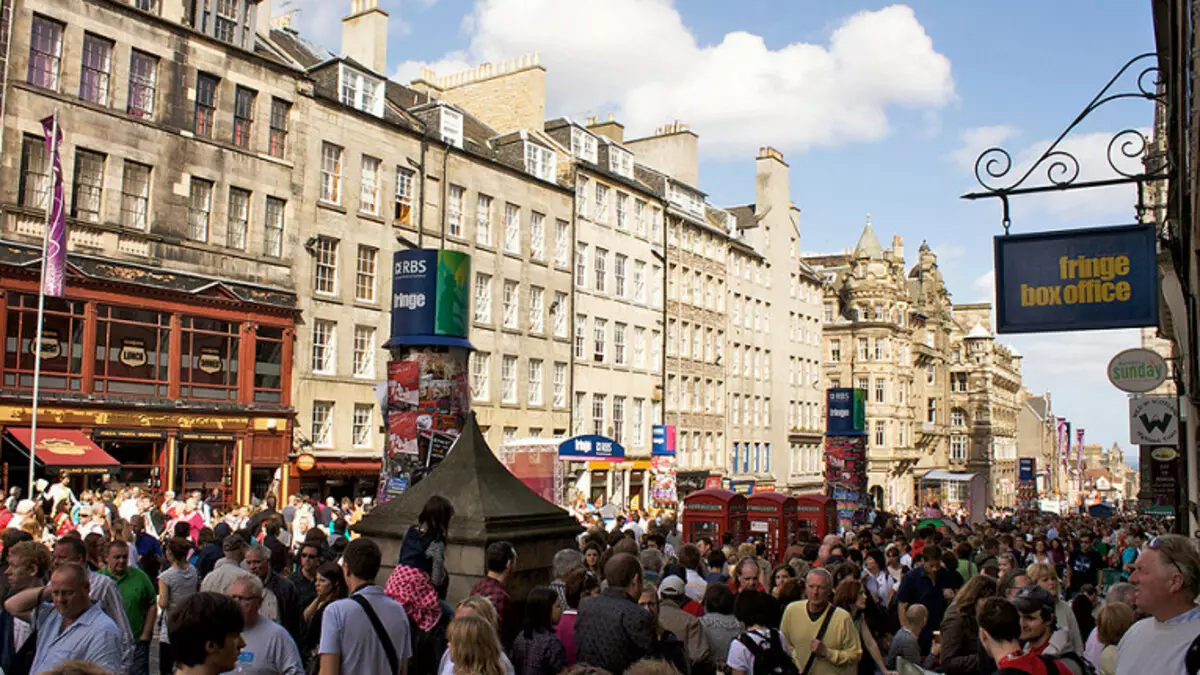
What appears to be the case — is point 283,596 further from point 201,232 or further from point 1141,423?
point 201,232

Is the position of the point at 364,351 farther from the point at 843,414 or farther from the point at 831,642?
the point at 831,642

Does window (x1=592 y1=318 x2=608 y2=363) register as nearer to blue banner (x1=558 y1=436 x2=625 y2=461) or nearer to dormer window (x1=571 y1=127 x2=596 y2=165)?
dormer window (x1=571 y1=127 x2=596 y2=165)

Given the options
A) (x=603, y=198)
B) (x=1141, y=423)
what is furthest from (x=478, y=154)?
(x=1141, y=423)

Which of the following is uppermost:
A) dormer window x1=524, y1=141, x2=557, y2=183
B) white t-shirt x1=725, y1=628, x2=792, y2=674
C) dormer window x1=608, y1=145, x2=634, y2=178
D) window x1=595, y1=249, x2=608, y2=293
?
dormer window x1=608, y1=145, x2=634, y2=178

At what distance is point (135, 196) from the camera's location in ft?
90.4

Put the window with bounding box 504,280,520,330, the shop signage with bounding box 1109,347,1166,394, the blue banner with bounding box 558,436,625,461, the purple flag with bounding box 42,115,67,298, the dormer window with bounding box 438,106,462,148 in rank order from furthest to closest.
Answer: the window with bounding box 504,280,520,330, the dormer window with bounding box 438,106,462,148, the blue banner with bounding box 558,436,625,461, the purple flag with bounding box 42,115,67,298, the shop signage with bounding box 1109,347,1166,394

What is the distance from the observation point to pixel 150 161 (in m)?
27.8

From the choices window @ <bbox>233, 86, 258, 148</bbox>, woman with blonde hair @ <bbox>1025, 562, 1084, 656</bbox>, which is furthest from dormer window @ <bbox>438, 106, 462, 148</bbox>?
woman with blonde hair @ <bbox>1025, 562, 1084, 656</bbox>

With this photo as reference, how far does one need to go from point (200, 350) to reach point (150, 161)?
5.31 meters

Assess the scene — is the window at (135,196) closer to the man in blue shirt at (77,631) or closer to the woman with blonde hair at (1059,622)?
the man in blue shirt at (77,631)

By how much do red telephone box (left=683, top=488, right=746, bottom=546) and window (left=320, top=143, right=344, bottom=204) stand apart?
1692 cm

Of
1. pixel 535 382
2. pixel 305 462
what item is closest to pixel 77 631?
pixel 305 462

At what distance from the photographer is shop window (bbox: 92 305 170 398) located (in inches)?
1046

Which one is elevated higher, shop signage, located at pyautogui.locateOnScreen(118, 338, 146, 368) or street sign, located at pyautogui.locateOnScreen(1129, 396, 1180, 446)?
shop signage, located at pyautogui.locateOnScreen(118, 338, 146, 368)
